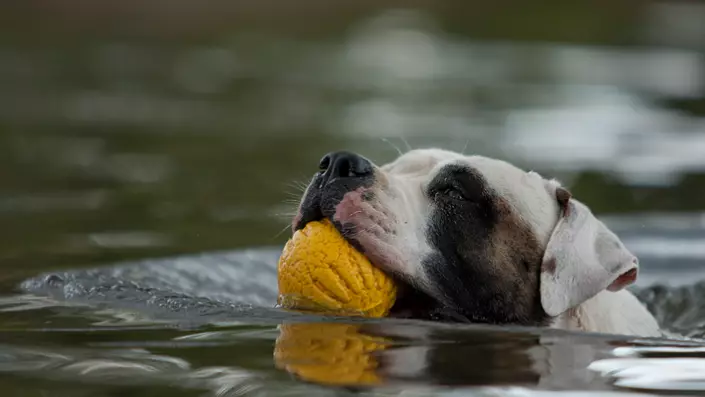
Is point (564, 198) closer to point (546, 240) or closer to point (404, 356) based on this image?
point (546, 240)

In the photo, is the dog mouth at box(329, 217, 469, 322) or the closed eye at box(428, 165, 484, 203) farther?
the closed eye at box(428, 165, 484, 203)

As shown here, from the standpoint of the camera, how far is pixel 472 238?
19.2 feet

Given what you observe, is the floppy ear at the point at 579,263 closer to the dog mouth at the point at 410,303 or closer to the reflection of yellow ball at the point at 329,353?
the dog mouth at the point at 410,303

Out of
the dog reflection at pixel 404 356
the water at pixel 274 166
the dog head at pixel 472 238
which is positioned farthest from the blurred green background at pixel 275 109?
the dog reflection at pixel 404 356

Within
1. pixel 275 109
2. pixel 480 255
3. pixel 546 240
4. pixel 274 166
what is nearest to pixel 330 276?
pixel 480 255

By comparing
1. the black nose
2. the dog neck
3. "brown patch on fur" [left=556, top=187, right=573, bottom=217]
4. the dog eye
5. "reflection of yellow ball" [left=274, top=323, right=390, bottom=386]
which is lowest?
the dog neck

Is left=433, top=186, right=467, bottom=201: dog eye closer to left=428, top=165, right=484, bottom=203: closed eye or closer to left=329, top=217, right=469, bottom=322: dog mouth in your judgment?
left=428, top=165, right=484, bottom=203: closed eye

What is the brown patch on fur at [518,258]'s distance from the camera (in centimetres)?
583

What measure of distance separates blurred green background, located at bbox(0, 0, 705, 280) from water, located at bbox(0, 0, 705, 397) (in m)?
0.05

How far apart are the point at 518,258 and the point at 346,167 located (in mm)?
809

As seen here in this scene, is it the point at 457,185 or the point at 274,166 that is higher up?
the point at 457,185

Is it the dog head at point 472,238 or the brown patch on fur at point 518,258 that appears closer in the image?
the dog head at point 472,238

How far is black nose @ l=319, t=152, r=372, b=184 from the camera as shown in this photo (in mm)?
5805

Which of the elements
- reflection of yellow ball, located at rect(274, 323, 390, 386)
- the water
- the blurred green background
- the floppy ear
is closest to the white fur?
the floppy ear
